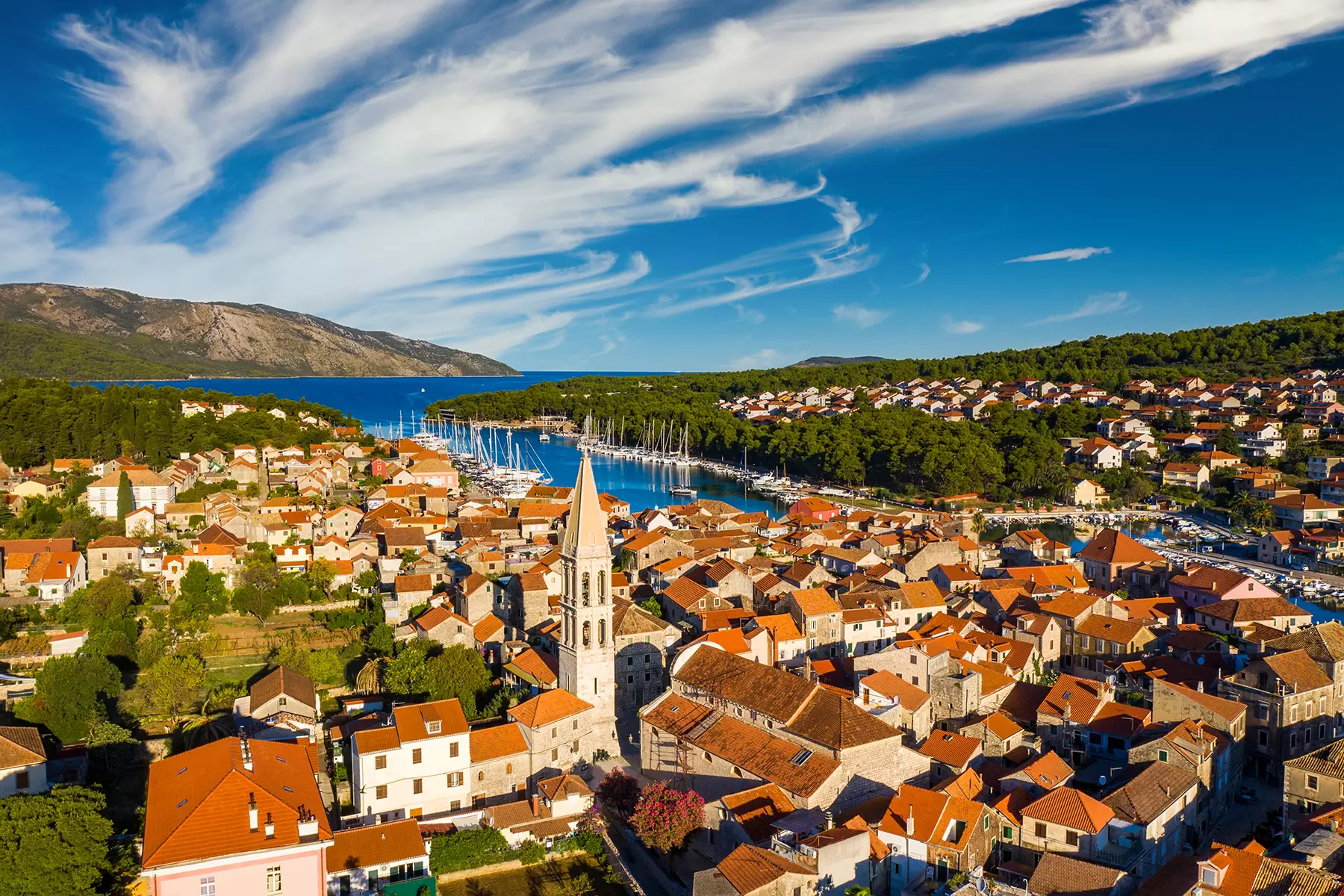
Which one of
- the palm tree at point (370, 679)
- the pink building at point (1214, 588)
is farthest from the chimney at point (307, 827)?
the pink building at point (1214, 588)

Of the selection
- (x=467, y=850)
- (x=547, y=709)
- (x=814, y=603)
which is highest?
(x=814, y=603)

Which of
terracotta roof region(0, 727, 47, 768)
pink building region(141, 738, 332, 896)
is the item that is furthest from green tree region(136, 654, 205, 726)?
pink building region(141, 738, 332, 896)

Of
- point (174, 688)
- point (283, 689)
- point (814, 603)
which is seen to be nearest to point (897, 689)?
point (814, 603)

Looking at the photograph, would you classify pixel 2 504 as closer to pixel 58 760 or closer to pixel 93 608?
pixel 93 608

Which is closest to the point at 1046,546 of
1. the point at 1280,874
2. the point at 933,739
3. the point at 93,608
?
the point at 933,739

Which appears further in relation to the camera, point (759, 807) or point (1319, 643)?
point (1319, 643)

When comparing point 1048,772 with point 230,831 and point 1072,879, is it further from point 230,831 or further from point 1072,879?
point 230,831
